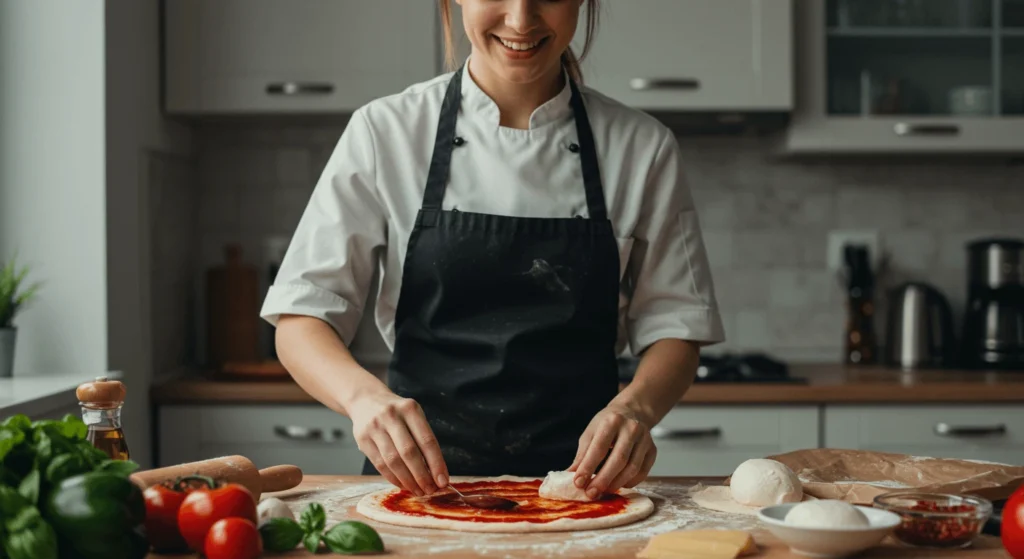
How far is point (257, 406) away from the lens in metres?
2.60

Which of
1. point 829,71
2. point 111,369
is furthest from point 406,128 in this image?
point 829,71

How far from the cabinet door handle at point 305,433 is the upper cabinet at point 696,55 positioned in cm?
99

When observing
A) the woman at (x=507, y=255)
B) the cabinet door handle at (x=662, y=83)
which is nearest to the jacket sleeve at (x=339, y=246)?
the woman at (x=507, y=255)

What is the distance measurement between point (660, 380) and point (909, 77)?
5.43ft

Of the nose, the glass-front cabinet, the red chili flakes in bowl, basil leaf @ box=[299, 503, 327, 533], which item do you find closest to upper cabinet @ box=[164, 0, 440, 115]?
the glass-front cabinet

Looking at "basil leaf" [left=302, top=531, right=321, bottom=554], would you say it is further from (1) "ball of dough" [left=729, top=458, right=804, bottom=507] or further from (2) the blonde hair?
(2) the blonde hair

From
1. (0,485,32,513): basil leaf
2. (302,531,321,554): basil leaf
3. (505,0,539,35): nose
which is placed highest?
(505,0,539,35): nose

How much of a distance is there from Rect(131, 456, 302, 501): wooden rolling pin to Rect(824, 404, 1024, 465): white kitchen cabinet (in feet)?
4.96

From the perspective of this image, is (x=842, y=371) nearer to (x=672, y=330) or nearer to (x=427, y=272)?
(x=672, y=330)

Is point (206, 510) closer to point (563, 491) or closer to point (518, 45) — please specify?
point (563, 491)

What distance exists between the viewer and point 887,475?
1.43 meters

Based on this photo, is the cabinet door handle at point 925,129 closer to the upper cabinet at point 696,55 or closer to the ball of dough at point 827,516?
the upper cabinet at point 696,55

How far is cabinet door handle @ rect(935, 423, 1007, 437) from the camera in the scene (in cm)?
254

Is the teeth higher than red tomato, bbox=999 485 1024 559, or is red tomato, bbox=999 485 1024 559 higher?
the teeth
